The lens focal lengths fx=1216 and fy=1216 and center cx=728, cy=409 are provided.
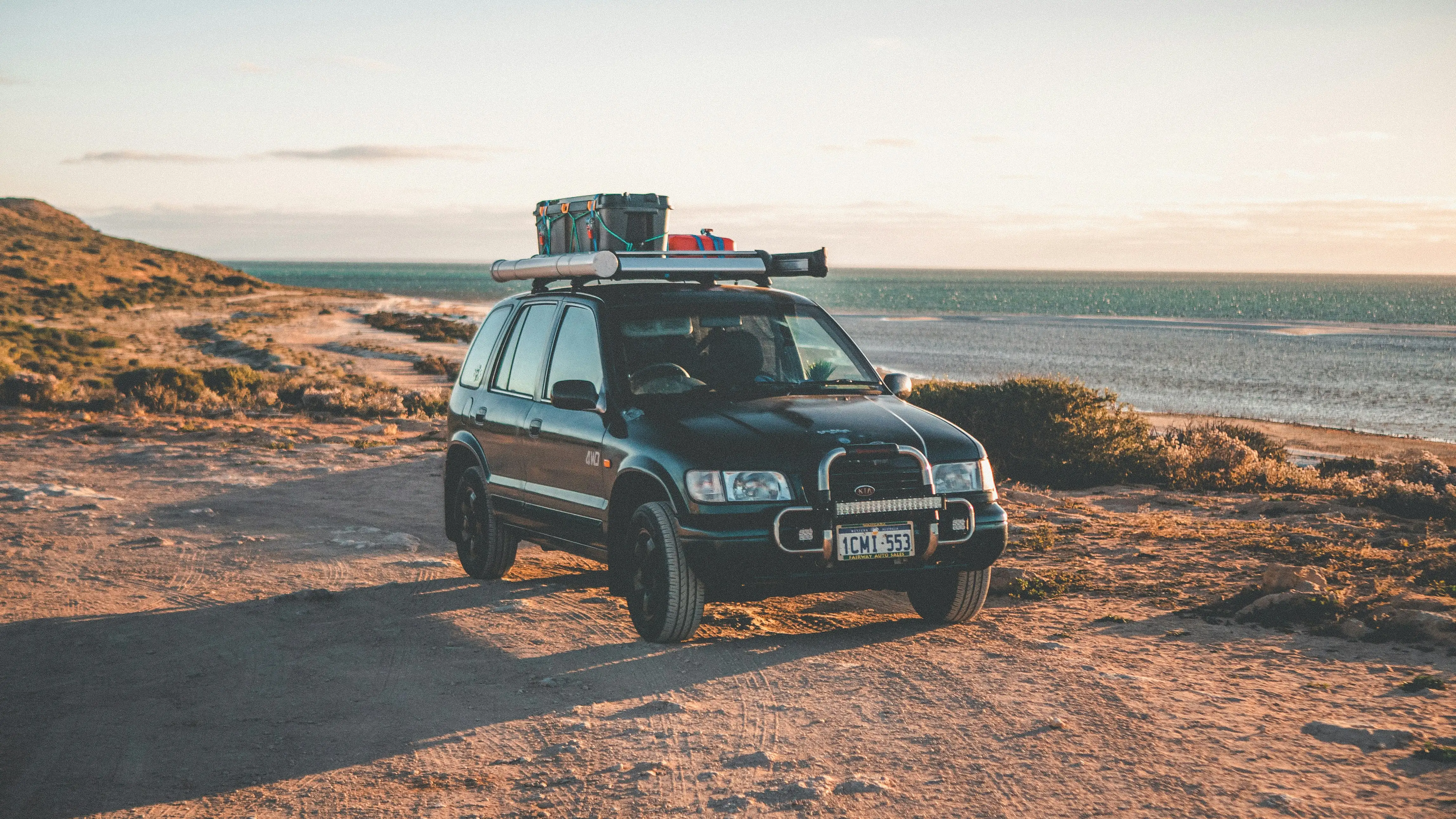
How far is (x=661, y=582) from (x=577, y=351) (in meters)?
1.78

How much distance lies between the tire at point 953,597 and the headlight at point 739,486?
1148mm

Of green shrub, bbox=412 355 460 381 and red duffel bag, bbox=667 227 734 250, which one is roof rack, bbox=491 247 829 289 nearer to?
red duffel bag, bbox=667 227 734 250

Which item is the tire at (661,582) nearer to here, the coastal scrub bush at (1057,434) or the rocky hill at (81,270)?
the coastal scrub bush at (1057,434)

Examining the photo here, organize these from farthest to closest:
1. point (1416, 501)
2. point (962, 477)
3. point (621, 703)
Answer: point (1416, 501) < point (962, 477) < point (621, 703)

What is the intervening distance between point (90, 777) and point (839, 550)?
11.5 ft

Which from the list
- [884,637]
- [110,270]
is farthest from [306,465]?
[110,270]

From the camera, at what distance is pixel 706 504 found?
6.27 meters

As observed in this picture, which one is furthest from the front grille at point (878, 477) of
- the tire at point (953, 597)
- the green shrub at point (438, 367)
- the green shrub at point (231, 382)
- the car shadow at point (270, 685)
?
the green shrub at point (438, 367)

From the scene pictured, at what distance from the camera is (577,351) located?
25.1 ft

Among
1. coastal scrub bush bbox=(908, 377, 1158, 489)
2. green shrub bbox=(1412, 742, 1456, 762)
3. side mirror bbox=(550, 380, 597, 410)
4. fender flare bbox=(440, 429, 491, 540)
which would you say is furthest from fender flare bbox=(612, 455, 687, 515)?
coastal scrub bush bbox=(908, 377, 1158, 489)

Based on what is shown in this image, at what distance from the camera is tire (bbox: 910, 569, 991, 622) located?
704 cm

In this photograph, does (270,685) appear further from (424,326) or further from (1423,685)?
(424,326)

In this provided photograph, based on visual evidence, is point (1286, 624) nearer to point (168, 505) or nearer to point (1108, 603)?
point (1108, 603)

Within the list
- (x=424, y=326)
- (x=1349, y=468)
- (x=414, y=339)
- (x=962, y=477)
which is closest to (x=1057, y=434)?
(x=1349, y=468)
